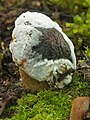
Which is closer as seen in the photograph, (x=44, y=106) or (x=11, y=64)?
(x=44, y=106)

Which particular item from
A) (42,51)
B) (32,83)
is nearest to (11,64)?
(32,83)

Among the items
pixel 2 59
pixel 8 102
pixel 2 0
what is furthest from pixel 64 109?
pixel 2 0

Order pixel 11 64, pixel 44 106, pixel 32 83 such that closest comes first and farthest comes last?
pixel 44 106 → pixel 32 83 → pixel 11 64

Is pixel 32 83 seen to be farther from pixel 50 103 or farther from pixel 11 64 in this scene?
pixel 11 64

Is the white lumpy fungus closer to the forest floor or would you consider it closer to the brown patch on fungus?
the brown patch on fungus

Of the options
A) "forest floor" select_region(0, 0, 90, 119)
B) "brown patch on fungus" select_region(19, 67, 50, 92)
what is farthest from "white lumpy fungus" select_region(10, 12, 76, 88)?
"forest floor" select_region(0, 0, 90, 119)

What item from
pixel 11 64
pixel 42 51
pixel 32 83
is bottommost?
pixel 11 64

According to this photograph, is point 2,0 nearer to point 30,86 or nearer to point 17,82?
point 17,82

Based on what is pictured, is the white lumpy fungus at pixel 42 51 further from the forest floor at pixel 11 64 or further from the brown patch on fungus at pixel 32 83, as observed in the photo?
the forest floor at pixel 11 64

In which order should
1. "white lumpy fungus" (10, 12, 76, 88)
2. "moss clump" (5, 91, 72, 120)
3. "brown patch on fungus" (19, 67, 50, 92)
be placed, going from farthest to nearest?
"brown patch on fungus" (19, 67, 50, 92)
"white lumpy fungus" (10, 12, 76, 88)
"moss clump" (5, 91, 72, 120)
